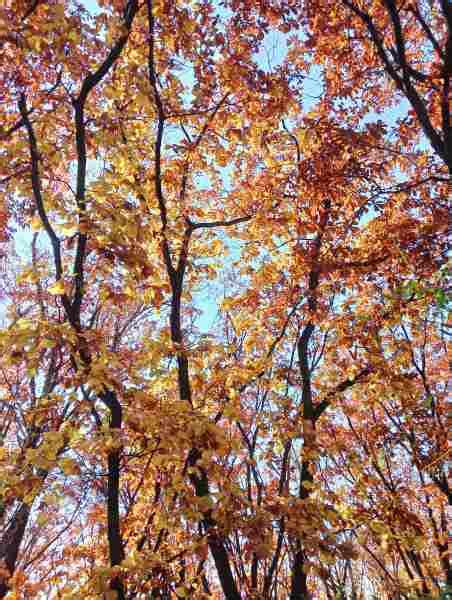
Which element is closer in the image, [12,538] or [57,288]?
[57,288]

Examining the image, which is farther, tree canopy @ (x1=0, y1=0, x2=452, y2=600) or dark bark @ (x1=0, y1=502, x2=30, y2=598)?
dark bark @ (x1=0, y1=502, x2=30, y2=598)

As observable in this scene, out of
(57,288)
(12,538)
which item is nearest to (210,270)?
(57,288)

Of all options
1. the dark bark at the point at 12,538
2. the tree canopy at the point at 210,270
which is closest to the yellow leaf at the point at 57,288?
the tree canopy at the point at 210,270

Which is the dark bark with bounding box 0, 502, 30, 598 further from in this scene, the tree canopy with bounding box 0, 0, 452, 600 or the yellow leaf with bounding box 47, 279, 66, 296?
the yellow leaf with bounding box 47, 279, 66, 296

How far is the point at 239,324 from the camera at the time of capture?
6695 millimetres

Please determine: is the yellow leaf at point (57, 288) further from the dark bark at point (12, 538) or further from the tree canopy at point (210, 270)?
the dark bark at point (12, 538)

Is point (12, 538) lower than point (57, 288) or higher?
lower

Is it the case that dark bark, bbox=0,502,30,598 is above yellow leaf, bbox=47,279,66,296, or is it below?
below

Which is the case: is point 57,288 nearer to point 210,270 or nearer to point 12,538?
point 210,270

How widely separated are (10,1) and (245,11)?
101 inches

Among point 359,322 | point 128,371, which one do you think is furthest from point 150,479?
point 359,322

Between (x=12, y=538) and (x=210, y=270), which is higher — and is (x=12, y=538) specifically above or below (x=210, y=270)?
below

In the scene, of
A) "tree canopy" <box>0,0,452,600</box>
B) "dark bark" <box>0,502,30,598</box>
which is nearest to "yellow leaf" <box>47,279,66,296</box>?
"tree canopy" <box>0,0,452,600</box>

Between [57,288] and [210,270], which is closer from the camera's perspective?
[57,288]
